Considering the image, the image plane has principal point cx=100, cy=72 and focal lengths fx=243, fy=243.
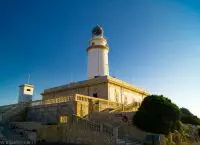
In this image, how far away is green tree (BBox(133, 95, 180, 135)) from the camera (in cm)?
1773

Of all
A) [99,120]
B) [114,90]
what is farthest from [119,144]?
[114,90]

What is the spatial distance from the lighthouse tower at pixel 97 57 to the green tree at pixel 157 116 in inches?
735

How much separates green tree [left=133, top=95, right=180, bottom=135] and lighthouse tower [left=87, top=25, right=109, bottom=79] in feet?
61.2

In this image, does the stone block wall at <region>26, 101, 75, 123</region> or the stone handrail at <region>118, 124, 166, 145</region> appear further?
the stone block wall at <region>26, 101, 75, 123</region>

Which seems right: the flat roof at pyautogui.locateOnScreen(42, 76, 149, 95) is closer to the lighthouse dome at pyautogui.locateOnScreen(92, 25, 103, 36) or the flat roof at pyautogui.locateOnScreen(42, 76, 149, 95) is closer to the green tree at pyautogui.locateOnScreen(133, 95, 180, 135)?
the lighthouse dome at pyautogui.locateOnScreen(92, 25, 103, 36)

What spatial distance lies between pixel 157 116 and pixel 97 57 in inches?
841

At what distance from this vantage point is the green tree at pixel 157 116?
17.7 metres

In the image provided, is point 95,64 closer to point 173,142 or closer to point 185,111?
point 185,111

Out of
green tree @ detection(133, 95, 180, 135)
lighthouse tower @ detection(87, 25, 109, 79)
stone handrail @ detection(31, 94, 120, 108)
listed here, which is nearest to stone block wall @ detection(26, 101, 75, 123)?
stone handrail @ detection(31, 94, 120, 108)

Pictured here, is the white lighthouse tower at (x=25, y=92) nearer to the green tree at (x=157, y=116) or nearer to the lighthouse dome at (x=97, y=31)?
the lighthouse dome at (x=97, y=31)

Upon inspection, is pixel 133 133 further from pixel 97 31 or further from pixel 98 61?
pixel 97 31

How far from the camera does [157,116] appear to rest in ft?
59.5

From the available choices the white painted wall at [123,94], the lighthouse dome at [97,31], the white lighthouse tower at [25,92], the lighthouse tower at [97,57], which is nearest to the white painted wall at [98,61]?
the lighthouse tower at [97,57]

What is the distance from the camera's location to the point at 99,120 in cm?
2130
